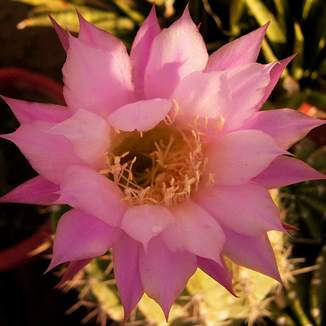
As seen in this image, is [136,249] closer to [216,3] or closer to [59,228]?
[59,228]

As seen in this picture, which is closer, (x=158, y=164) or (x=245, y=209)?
(x=245, y=209)

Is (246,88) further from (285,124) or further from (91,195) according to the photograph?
(91,195)

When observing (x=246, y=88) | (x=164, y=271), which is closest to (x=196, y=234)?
(x=164, y=271)

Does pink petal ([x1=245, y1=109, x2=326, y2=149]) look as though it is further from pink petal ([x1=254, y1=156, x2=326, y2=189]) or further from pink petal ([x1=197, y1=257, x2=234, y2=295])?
pink petal ([x1=197, y1=257, x2=234, y2=295])

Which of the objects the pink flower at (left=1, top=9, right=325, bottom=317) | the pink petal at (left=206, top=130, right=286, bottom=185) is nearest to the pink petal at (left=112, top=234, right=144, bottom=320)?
the pink flower at (left=1, top=9, right=325, bottom=317)

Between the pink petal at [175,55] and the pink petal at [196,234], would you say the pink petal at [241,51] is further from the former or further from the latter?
the pink petal at [196,234]

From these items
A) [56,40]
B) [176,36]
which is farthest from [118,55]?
[56,40]

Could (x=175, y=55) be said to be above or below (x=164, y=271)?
above
